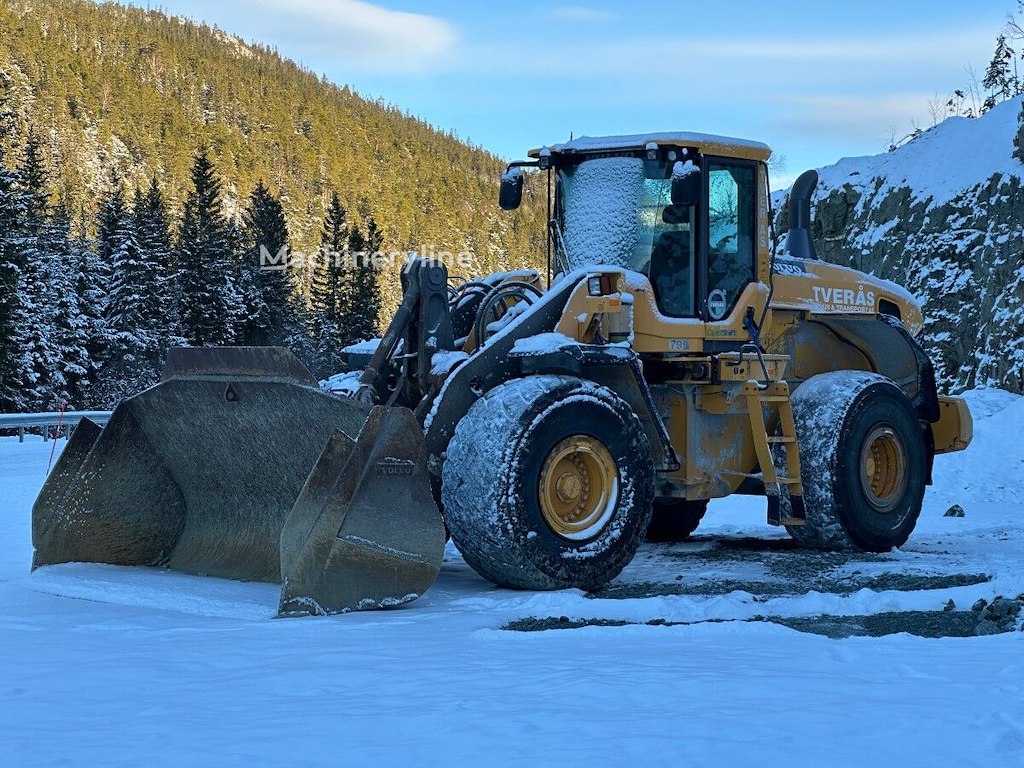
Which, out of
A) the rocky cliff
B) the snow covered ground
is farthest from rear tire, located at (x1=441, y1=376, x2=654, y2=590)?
the rocky cliff

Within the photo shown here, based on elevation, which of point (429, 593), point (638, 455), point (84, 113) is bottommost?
point (429, 593)

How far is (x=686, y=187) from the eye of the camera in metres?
8.23

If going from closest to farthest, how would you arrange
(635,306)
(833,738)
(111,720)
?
(833,738) < (111,720) < (635,306)

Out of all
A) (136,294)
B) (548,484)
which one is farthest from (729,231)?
(136,294)

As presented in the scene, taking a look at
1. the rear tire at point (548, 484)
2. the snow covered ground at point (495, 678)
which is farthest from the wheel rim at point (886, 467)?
the rear tire at point (548, 484)

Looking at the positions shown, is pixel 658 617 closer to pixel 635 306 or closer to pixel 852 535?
pixel 635 306

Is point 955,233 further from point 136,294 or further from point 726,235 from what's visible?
point 136,294

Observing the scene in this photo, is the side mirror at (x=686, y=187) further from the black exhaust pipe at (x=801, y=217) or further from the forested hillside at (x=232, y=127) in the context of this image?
the forested hillside at (x=232, y=127)

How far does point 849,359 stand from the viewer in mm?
10594

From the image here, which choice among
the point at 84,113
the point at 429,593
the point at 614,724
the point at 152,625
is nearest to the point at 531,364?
the point at 429,593

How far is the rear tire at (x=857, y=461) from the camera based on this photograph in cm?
934

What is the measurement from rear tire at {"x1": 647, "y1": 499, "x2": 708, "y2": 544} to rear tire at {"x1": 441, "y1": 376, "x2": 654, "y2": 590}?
288 centimetres

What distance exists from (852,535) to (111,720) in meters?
6.44

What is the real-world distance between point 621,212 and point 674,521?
119 inches
